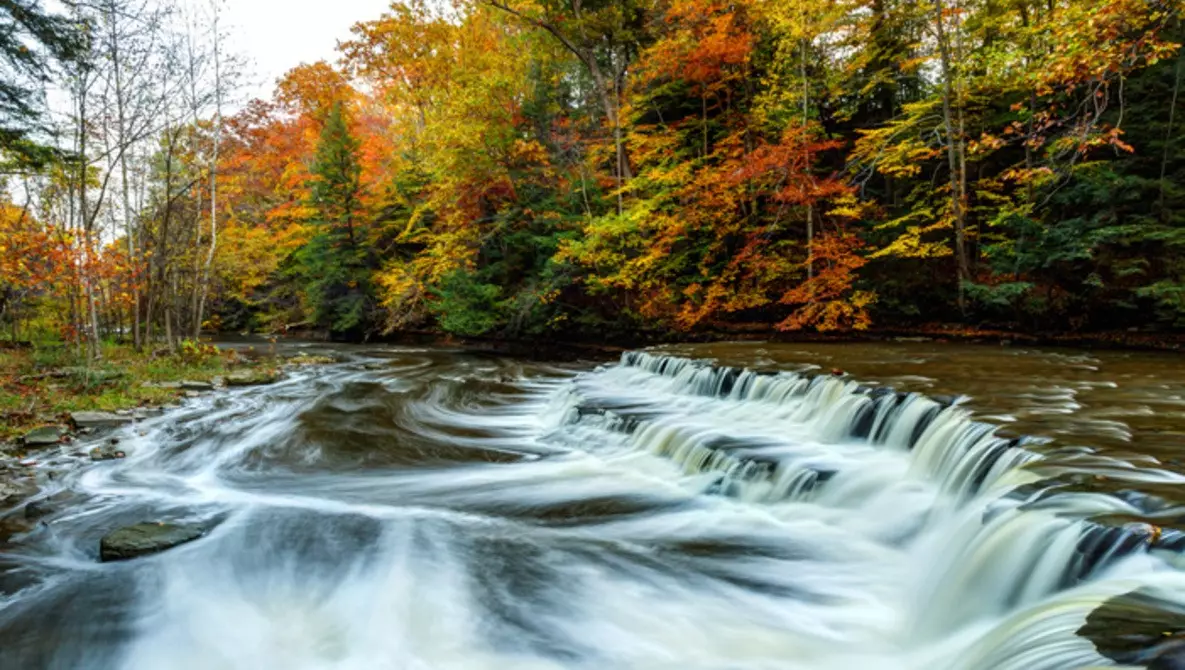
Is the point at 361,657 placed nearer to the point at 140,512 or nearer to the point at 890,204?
the point at 140,512

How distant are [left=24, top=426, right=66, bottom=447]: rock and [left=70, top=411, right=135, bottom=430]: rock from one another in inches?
19.0

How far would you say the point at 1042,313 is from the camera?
35.3 ft

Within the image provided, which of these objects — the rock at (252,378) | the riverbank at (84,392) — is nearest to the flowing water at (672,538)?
the riverbank at (84,392)

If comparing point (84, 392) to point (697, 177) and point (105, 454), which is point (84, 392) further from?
point (697, 177)

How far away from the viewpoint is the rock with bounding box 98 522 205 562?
449cm

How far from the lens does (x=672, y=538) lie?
4895 mm

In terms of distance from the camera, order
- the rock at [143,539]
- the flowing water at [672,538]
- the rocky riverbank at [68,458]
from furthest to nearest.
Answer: the rocky riverbank at [68,458] → the rock at [143,539] → the flowing water at [672,538]

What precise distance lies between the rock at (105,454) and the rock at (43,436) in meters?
0.56

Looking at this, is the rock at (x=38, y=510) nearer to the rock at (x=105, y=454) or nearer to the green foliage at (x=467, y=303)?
the rock at (x=105, y=454)

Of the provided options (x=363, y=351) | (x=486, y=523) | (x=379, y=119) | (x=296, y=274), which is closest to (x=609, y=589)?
(x=486, y=523)

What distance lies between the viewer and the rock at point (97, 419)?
809cm

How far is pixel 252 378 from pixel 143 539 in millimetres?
8904

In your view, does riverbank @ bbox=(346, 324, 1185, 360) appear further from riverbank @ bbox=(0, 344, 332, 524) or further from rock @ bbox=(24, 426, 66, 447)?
rock @ bbox=(24, 426, 66, 447)

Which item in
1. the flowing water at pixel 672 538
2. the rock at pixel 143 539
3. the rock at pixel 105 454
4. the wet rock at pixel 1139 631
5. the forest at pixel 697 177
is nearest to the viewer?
the wet rock at pixel 1139 631
